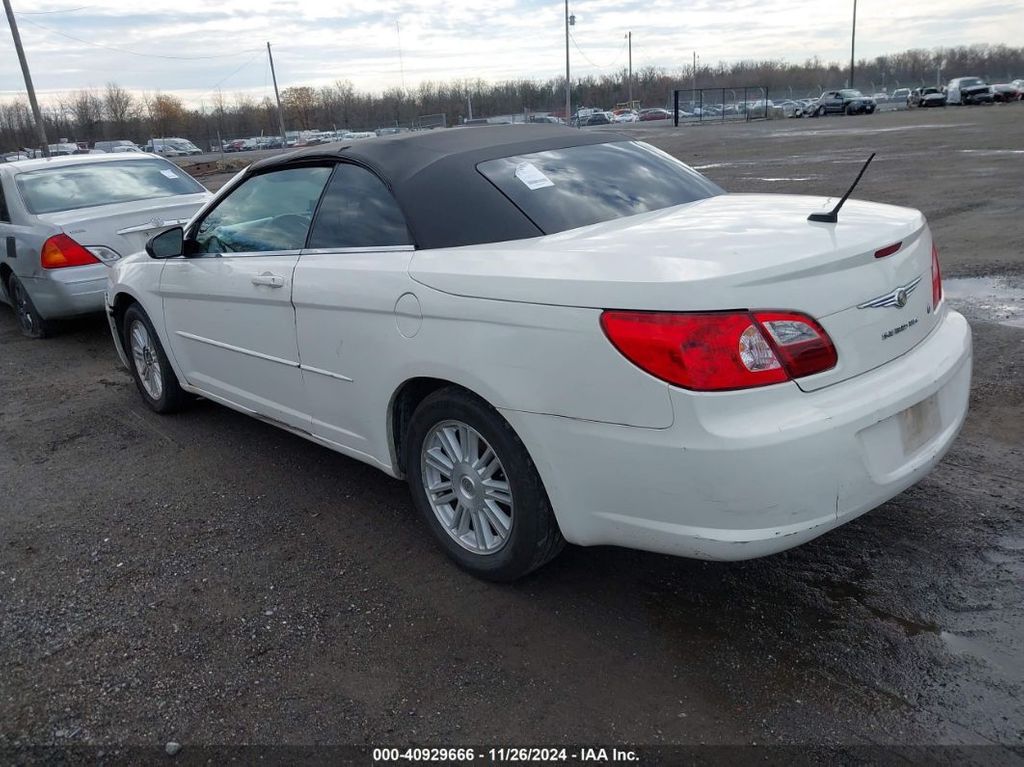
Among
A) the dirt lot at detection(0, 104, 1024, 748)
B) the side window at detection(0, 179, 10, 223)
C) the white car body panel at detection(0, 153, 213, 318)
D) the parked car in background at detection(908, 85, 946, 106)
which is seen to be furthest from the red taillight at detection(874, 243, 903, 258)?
the parked car in background at detection(908, 85, 946, 106)

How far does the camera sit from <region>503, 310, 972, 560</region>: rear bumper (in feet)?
7.79

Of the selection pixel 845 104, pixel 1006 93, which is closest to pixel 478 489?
pixel 845 104

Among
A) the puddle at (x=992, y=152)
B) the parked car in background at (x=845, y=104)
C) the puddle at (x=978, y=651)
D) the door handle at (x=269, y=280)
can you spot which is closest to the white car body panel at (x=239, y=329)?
the door handle at (x=269, y=280)

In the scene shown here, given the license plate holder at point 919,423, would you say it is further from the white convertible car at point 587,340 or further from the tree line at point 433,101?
the tree line at point 433,101

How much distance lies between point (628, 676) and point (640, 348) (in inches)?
41.6

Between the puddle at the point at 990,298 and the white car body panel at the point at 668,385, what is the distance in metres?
3.12

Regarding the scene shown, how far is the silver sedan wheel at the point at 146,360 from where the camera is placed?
5238 mm

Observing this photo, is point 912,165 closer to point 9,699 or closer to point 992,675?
point 992,675

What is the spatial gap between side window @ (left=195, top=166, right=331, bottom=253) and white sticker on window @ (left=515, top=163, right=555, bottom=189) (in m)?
0.93

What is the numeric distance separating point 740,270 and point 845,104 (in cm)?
5306

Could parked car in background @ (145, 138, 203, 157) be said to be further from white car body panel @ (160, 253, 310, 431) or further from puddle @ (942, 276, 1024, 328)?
puddle @ (942, 276, 1024, 328)

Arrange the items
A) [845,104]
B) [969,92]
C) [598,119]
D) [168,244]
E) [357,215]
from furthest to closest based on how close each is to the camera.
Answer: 1. [598,119]
2. [845,104]
3. [969,92]
4. [168,244]
5. [357,215]

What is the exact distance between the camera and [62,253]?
6992 millimetres

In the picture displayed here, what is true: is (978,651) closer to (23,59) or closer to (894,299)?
(894,299)
